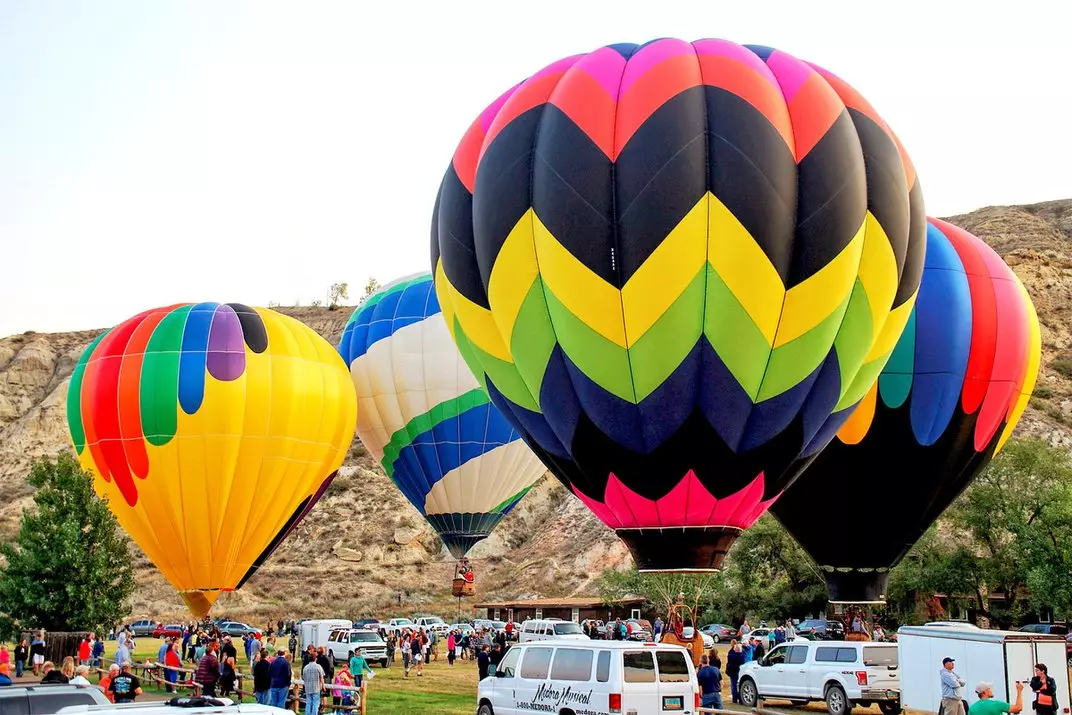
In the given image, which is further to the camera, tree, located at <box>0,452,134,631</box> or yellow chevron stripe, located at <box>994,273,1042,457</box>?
tree, located at <box>0,452,134,631</box>

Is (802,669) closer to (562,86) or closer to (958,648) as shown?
(958,648)

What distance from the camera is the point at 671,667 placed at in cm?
1286

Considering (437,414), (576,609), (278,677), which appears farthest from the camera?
(576,609)

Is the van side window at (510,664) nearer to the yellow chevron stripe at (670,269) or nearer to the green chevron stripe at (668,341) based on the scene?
the green chevron stripe at (668,341)

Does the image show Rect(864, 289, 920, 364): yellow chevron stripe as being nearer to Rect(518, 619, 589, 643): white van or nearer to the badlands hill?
Rect(518, 619, 589, 643): white van

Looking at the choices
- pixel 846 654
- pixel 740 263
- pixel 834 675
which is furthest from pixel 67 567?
pixel 740 263

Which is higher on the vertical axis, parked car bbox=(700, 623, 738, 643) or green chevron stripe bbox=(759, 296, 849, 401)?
green chevron stripe bbox=(759, 296, 849, 401)

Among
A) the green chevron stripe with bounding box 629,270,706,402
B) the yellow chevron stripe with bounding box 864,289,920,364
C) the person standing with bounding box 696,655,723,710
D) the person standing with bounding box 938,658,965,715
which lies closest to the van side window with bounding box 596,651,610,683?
the person standing with bounding box 696,655,723,710

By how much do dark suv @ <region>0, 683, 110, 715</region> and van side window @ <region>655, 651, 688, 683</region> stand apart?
614 centimetres

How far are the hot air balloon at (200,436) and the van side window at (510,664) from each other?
1232 centimetres

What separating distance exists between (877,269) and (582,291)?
401cm

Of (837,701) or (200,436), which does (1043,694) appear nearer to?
(837,701)

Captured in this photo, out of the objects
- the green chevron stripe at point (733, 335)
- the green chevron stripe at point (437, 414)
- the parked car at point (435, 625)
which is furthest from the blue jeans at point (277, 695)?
the parked car at point (435, 625)

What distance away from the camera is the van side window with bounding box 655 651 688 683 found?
12781 millimetres
